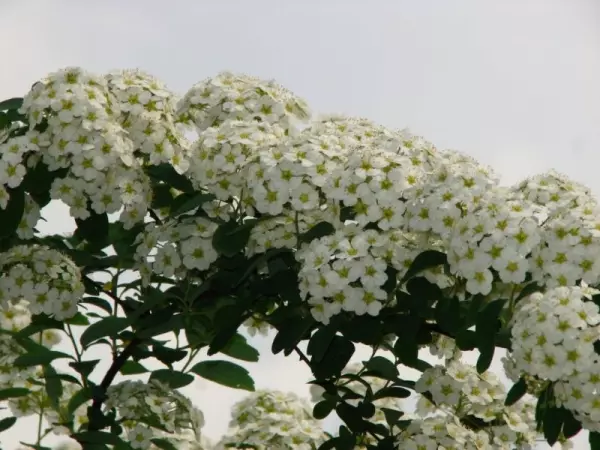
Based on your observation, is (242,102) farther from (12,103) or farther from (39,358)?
(39,358)

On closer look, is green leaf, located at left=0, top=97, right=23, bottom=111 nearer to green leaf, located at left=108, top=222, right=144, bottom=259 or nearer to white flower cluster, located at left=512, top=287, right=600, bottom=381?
green leaf, located at left=108, top=222, right=144, bottom=259

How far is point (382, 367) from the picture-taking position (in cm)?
642

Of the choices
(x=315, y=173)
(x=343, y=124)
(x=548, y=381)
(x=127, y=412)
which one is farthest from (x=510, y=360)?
(x=127, y=412)

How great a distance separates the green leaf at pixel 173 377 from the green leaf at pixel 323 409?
676 millimetres

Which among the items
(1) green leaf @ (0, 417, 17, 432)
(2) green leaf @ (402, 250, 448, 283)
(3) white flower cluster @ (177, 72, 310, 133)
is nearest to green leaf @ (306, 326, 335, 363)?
(2) green leaf @ (402, 250, 448, 283)

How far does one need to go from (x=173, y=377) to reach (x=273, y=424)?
1051 mm

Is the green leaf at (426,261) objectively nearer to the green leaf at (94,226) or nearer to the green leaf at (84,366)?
the green leaf at (94,226)

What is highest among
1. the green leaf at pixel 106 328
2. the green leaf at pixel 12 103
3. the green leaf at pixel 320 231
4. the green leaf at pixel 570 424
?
the green leaf at pixel 12 103

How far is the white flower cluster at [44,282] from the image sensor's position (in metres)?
6.51

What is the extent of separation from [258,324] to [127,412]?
2.87ft

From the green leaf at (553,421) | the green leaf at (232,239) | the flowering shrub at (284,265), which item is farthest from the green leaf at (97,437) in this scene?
the green leaf at (553,421)

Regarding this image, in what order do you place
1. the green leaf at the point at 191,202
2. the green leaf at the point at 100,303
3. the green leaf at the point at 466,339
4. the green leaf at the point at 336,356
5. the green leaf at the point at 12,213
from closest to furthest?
the green leaf at the point at 466,339, the green leaf at the point at 336,356, the green leaf at the point at 191,202, the green leaf at the point at 12,213, the green leaf at the point at 100,303

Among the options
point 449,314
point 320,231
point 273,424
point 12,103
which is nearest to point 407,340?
point 449,314

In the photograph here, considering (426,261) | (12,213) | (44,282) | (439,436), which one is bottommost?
(439,436)
